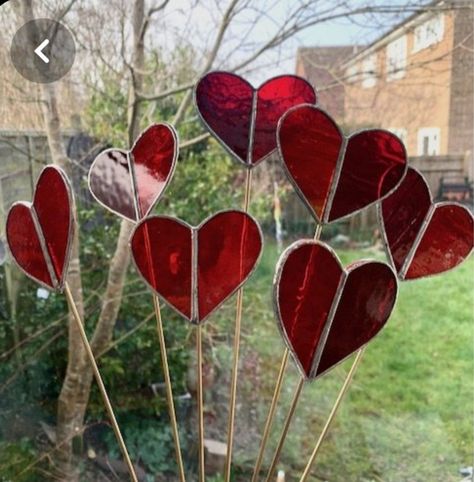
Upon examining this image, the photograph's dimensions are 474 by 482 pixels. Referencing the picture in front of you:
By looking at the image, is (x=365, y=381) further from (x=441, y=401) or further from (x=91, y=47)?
(x=91, y=47)

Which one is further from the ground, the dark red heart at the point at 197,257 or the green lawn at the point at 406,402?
the dark red heart at the point at 197,257

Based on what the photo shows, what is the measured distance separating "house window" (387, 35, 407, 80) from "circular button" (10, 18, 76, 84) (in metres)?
0.71

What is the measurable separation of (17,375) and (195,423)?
0.46 meters

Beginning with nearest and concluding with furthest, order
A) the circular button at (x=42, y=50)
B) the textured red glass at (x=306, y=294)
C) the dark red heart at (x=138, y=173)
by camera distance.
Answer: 1. the textured red glass at (x=306, y=294)
2. the dark red heart at (x=138, y=173)
3. the circular button at (x=42, y=50)

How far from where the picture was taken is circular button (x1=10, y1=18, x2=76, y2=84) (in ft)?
3.37

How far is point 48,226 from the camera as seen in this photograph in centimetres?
70

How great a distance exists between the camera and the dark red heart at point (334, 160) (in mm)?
657

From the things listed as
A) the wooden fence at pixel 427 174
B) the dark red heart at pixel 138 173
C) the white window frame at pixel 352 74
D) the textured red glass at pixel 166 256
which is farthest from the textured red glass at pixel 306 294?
the white window frame at pixel 352 74

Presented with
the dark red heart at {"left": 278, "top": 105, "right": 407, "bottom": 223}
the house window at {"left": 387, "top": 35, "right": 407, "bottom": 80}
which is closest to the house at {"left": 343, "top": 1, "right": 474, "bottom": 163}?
the house window at {"left": 387, "top": 35, "right": 407, "bottom": 80}

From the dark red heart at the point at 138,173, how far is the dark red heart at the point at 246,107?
76 mm

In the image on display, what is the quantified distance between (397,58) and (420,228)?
1.94 ft

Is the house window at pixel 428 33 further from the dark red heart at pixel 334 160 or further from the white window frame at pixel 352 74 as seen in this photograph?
the dark red heart at pixel 334 160

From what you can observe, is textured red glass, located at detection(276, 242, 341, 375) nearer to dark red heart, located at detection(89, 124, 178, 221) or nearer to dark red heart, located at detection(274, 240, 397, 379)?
dark red heart, located at detection(274, 240, 397, 379)

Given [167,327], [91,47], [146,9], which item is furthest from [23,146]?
[167,327]
